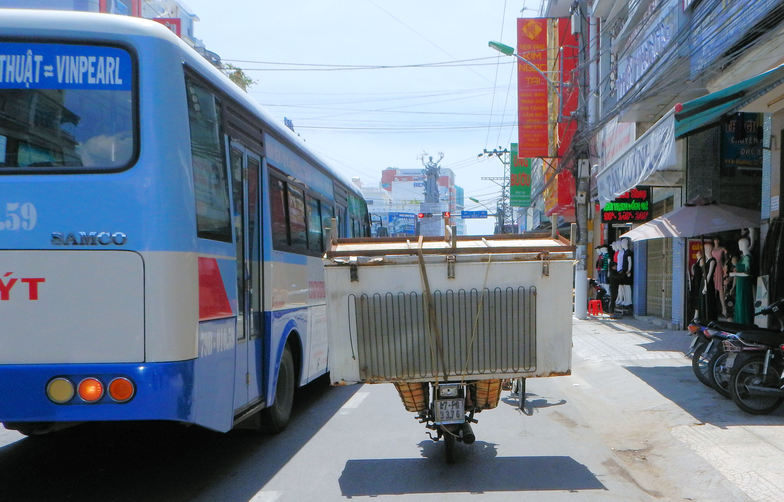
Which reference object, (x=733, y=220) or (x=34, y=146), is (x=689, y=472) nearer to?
(x=34, y=146)

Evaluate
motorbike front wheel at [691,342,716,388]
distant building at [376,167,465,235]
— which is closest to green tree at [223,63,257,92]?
motorbike front wheel at [691,342,716,388]

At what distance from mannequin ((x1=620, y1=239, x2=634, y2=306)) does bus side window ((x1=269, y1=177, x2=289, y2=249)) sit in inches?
590

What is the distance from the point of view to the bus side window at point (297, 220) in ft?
25.8

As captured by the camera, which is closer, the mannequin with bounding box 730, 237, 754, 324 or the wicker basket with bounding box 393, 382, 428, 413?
the wicker basket with bounding box 393, 382, 428, 413

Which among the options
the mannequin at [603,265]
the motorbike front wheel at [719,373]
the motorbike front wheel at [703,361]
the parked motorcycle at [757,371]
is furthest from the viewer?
the mannequin at [603,265]

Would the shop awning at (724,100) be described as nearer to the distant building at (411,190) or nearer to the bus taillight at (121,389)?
the bus taillight at (121,389)

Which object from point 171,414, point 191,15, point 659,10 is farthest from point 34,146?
point 191,15

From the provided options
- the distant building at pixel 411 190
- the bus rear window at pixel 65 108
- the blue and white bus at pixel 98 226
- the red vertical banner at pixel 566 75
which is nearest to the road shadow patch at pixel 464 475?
the blue and white bus at pixel 98 226

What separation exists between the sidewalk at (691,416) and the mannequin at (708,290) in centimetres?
76

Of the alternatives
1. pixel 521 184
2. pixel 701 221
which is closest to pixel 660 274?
pixel 701 221

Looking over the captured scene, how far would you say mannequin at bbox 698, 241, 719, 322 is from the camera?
1327 centimetres

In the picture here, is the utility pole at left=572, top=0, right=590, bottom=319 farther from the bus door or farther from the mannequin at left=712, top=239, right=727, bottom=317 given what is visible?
the bus door

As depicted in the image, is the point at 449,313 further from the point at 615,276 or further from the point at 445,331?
the point at 615,276

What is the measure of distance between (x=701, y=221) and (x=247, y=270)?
31.4 feet
